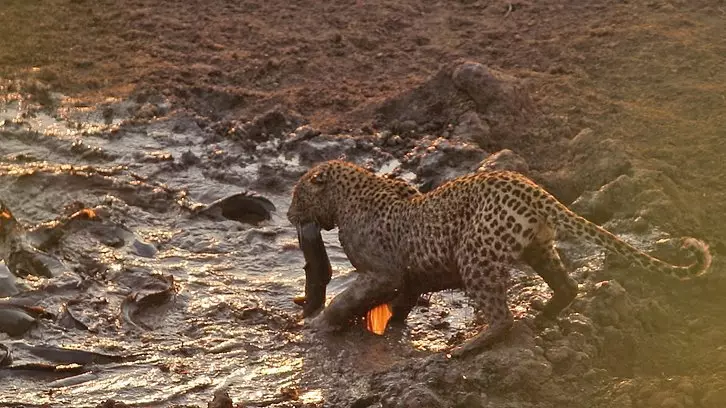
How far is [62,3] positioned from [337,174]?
9791mm

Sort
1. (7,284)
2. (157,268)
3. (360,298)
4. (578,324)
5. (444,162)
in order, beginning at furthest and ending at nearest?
(444,162) < (157,268) < (7,284) < (360,298) < (578,324)

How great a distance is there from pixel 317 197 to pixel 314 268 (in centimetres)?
54

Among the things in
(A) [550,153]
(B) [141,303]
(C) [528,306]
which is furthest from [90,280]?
(A) [550,153]

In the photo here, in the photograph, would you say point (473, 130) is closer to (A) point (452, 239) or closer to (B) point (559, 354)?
(A) point (452, 239)

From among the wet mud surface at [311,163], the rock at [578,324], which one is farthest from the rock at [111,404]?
the rock at [578,324]

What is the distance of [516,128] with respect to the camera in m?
11.9

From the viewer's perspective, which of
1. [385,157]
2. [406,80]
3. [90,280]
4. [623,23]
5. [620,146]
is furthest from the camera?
[623,23]

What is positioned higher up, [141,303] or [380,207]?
[380,207]

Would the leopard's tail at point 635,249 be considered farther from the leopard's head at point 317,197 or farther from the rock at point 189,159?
the rock at point 189,159

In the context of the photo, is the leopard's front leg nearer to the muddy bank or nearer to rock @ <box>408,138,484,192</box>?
the muddy bank

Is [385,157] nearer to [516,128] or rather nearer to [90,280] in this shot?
[516,128]

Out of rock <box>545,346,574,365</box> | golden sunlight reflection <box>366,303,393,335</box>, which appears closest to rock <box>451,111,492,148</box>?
golden sunlight reflection <box>366,303,393,335</box>

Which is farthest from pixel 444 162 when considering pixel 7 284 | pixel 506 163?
pixel 7 284

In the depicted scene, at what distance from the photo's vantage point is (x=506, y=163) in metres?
10.6
